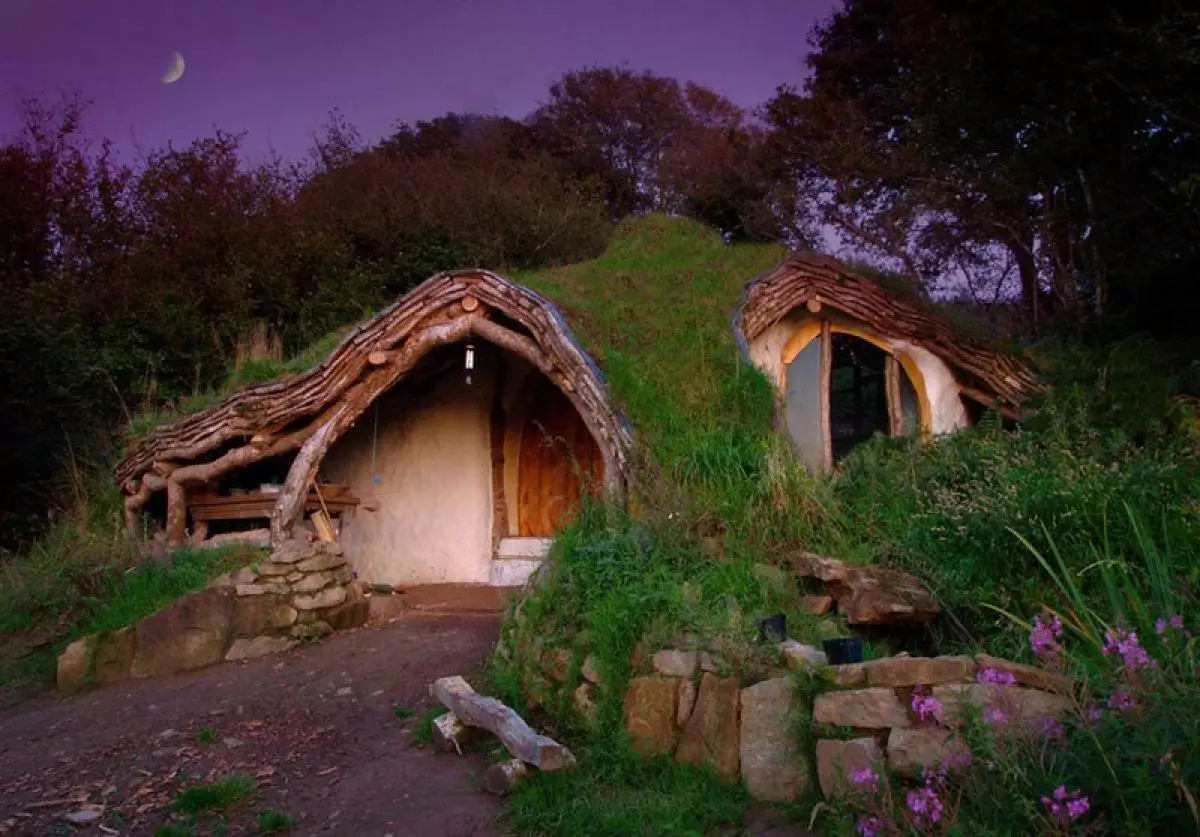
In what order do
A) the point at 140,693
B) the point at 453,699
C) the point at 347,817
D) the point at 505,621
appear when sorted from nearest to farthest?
the point at 347,817, the point at 453,699, the point at 505,621, the point at 140,693

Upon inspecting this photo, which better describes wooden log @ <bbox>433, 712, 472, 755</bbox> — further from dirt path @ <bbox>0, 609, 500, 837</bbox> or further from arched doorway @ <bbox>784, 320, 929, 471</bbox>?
arched doorway @ <bbox>784, 320, 929, 471</bbox>

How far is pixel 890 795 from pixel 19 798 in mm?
4675

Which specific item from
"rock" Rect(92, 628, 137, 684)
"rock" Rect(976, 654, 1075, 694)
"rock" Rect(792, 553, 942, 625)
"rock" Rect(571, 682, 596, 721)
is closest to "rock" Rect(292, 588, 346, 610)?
"rock" Rect(92, 628, 137, 684)

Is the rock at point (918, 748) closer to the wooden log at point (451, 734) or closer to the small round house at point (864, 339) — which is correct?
the wooden log at point (451, 734)

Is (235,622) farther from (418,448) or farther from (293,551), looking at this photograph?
(418,448)

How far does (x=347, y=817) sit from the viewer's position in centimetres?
482

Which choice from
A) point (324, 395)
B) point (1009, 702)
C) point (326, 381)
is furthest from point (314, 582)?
point (1009, 702)

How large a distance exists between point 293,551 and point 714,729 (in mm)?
5267

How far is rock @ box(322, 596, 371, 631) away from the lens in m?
8.74

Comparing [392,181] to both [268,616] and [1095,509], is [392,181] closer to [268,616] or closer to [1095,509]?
[268,616]

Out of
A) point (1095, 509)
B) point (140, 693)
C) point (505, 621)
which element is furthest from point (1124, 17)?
point (140, 693)

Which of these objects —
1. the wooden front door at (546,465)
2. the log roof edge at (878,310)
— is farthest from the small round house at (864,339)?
the wooden front door at (546,465)

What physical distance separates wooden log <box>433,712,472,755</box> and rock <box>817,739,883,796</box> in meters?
2.29

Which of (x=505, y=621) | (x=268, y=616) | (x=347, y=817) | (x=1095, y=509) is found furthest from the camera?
(x=268, y=616)
